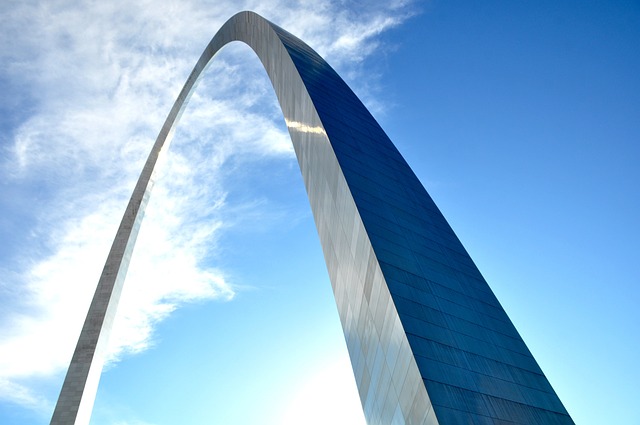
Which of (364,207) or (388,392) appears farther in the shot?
(364,207)

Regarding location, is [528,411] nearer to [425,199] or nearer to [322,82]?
[425,199]

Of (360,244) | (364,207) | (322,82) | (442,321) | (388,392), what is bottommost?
(388,392)

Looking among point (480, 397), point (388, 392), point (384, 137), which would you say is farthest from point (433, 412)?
point (384, 137)

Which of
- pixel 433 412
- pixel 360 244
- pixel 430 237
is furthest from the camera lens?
pixel 430 237

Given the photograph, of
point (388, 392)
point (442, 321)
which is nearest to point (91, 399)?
point (388, 392)

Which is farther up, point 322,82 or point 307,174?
point 322,82

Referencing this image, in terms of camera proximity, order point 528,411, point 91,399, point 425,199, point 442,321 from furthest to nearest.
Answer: point 91,399
point 425,199
point 442,321
point 528,411
